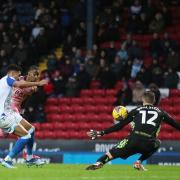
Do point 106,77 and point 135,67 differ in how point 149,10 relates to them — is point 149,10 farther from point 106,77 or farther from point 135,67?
point 106,77

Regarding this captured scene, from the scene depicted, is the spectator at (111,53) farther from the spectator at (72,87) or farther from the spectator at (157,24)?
the spectator at (157,24)

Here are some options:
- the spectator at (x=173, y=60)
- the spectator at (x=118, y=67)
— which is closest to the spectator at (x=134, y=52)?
the spectator at (x=118, y=67)

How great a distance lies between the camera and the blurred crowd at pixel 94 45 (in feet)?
81.6

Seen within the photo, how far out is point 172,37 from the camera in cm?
2664

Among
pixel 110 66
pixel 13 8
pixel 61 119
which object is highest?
pixel 13 8

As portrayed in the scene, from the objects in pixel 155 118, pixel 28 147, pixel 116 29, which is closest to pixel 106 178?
pixel 155 118

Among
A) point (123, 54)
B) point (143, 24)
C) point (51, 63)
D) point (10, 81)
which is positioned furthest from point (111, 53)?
point (10, 81)

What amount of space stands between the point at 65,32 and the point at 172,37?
3906 millimetres

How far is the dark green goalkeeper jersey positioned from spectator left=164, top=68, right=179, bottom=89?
10179mm

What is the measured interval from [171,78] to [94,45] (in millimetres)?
3588

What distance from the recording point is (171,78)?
79.0 feet

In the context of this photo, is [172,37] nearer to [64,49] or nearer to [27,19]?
[64,49]

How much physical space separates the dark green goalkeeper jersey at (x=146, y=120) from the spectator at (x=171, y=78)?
33.4 feet

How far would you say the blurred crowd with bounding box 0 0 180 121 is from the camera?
979 inches
